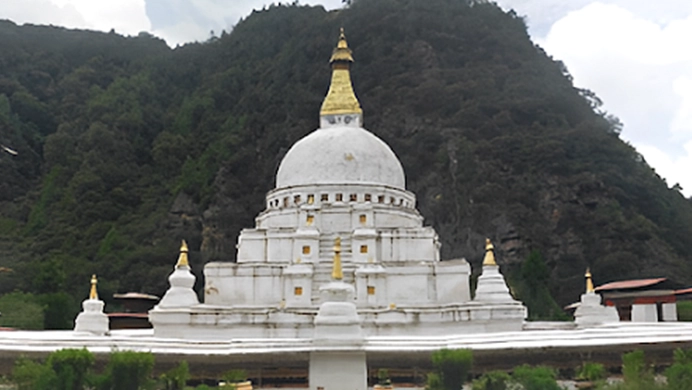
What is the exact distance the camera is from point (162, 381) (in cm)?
1391

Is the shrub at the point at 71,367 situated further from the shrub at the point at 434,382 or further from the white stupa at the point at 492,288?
the white stupa at the point at 492,288

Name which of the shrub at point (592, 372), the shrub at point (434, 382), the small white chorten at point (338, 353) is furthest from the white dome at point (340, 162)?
the shrub at point (592, 372)

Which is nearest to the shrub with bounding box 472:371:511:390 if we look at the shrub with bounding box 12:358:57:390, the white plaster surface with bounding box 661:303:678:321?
the shrub with bounding box 12:358:57:390

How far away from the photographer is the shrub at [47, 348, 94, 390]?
42.8 feet

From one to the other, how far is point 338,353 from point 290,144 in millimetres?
37082

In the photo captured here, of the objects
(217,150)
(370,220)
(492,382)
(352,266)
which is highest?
(217,150)

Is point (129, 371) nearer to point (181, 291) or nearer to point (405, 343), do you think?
point (405, 343)

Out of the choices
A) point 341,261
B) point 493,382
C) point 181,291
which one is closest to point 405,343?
point 493,382

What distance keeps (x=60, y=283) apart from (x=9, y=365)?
2098cm

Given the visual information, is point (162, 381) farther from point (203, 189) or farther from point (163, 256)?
point (203, 189)

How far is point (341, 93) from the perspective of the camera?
1003 inches

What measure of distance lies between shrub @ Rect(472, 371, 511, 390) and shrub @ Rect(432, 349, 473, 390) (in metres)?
0.28

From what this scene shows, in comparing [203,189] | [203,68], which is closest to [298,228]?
[203,189]

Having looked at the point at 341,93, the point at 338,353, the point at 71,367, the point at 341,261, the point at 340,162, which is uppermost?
the point at 341,93
